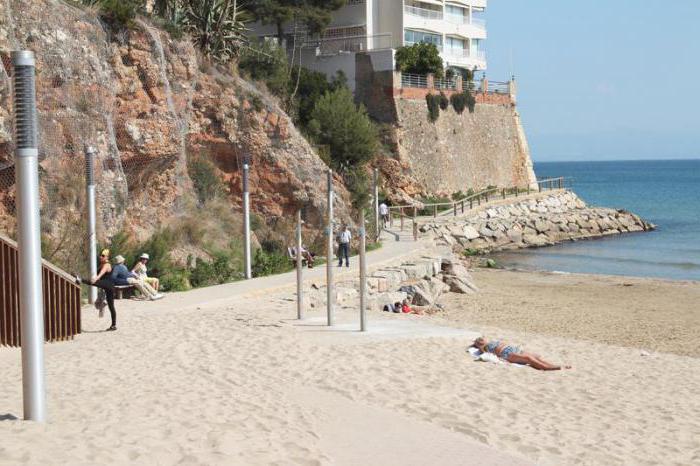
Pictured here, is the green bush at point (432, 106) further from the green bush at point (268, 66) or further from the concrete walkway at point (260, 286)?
the concrete walkway at point (260, 286)

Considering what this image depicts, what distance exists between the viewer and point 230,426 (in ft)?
28.8

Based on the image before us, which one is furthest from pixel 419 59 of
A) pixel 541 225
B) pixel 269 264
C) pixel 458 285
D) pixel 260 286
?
pixel 260 286

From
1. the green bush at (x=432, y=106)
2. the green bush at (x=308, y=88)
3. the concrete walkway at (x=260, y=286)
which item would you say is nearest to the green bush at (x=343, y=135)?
the green bush at (x=308, y=88)

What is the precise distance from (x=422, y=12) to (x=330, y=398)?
1857 inches

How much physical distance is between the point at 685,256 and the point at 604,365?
3063cm

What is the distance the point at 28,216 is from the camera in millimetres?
8109

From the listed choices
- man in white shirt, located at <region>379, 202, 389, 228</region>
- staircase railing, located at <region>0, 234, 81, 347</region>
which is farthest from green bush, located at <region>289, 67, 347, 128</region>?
staircase railing, located at <region>0, 234, 81, 347</region>

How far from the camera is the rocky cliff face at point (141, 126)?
20562 millimetres

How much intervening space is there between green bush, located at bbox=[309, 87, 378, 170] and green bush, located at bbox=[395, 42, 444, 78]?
9.99 m

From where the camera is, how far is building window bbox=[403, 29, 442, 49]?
175 feet

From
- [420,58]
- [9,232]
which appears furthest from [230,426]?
[420,58]

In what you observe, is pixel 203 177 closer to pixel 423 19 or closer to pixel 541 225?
pixel 541 225

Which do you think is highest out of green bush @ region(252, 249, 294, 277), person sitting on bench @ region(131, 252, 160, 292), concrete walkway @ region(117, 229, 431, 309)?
person sitting on bench @ region(131, 252, 160, 292)

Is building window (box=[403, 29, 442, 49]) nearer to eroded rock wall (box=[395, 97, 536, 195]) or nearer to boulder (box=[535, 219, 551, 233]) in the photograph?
eroded rock wall (box=[395, 97, 536, 195])
